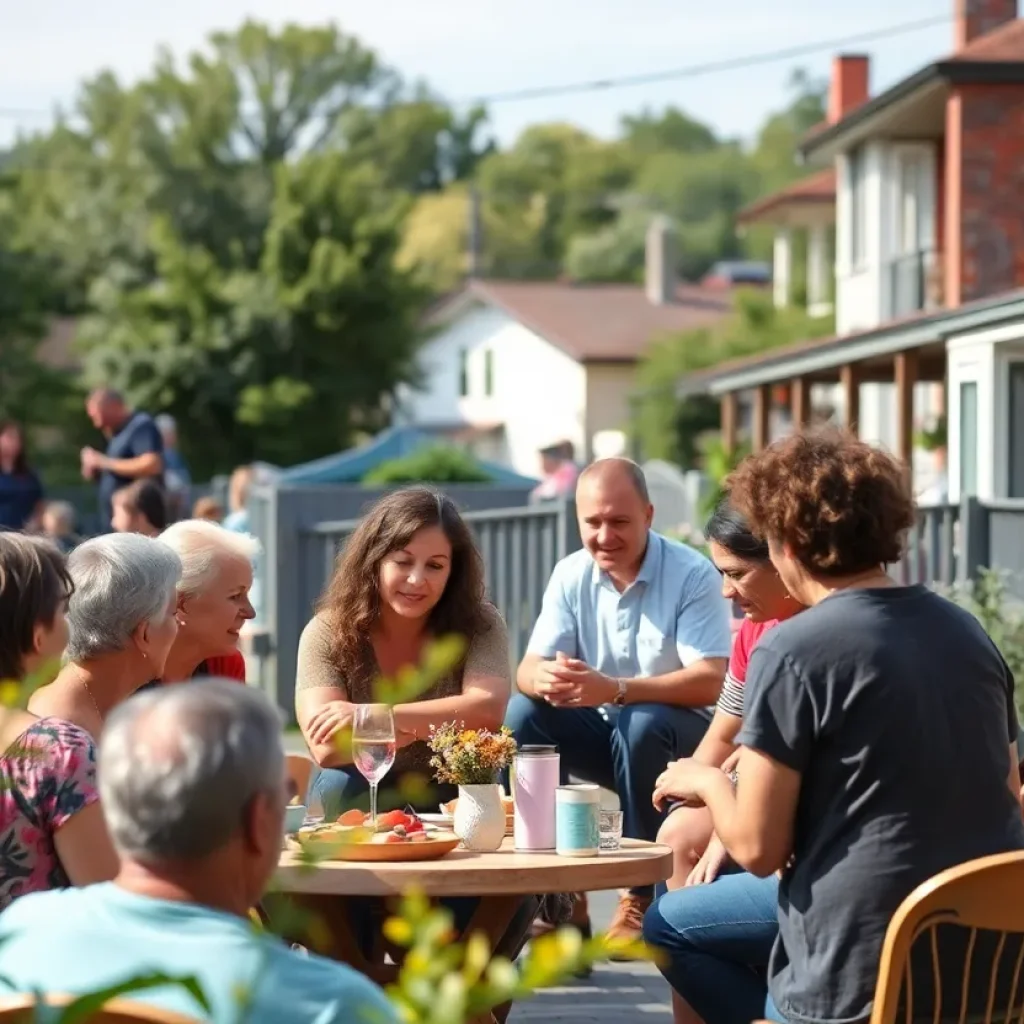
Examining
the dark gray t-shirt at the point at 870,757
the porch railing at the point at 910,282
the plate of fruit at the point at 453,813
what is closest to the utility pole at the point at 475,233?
the porch railing at the point at 910,282

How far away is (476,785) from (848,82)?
113 ft

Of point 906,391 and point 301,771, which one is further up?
point 906,391

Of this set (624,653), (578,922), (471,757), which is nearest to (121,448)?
(624,653)

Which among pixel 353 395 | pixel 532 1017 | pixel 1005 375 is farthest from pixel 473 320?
pixel 532 1017

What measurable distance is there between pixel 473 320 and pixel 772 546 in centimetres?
6739

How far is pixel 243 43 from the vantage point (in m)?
67.4

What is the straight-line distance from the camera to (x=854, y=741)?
3658 millimetres

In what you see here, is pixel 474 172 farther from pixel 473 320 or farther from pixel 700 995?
pixel 700 995

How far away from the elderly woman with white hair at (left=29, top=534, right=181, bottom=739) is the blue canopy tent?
19.6 meters

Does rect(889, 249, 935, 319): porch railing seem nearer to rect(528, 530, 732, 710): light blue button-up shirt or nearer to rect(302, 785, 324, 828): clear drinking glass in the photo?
rect(528, 530, 732, 710): light blue button-up shirt

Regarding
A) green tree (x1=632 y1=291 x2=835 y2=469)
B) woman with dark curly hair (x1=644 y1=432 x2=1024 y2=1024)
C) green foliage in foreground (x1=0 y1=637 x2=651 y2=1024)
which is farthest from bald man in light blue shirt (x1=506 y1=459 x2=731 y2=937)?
green tree (x1=632 y1=291 x2=835 y2=469)

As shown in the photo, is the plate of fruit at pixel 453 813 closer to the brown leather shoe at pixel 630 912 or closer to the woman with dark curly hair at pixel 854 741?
the brown leather shoe at pixel 630 912

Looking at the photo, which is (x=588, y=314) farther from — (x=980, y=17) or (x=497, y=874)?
(x=497, y=874)

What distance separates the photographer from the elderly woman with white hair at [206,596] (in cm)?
543
